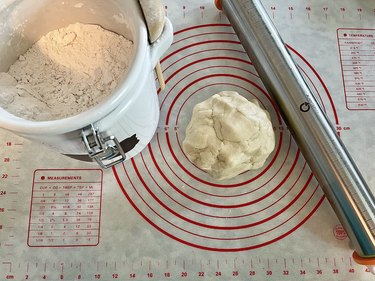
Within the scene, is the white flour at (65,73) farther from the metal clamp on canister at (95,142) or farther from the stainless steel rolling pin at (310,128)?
the stainless steel rolling pin at (310,128)

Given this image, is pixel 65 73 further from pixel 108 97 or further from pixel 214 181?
pixel 214 181

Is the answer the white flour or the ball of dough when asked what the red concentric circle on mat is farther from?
the white flour

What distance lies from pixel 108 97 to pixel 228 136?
0.20m

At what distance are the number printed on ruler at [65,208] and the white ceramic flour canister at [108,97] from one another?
64mm

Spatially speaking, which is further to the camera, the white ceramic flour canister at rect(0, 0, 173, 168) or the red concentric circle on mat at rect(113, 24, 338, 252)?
the red concentric circle on mat at rect(113, 24, 338, 252)

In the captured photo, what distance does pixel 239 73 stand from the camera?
65 centimetres

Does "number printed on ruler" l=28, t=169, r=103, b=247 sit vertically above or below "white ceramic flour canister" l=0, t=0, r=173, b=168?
below

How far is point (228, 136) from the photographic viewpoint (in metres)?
0.55

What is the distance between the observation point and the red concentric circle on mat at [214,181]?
0.58 m

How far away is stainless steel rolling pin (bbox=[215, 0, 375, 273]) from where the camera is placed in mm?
535

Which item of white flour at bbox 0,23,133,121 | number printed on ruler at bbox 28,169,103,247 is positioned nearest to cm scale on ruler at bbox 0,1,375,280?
number printed on ruler at bbox 28,169,103,247

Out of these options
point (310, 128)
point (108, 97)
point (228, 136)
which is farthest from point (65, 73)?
point (310, 128)

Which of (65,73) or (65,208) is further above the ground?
(65,73)

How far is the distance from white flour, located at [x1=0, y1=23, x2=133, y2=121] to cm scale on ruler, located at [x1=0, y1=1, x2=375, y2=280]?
151 millimetres
